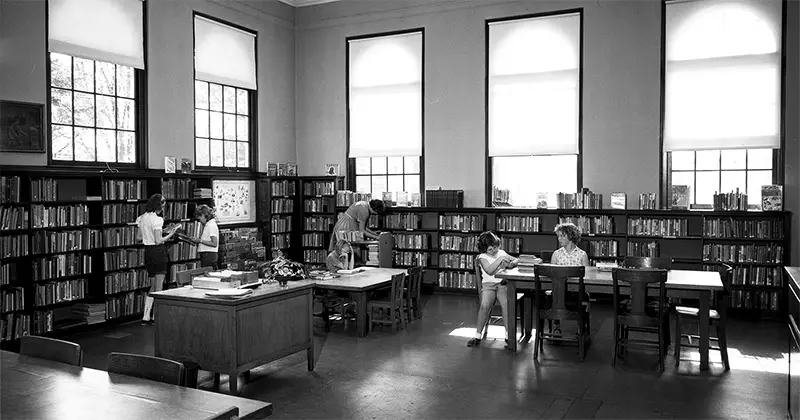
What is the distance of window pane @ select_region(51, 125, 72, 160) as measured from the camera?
8.40 m

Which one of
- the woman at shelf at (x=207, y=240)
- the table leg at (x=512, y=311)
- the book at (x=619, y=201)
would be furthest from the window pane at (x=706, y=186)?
the woman at shelf at (x=207, y=240)

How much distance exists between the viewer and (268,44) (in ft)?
40.4

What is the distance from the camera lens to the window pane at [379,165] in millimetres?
12344

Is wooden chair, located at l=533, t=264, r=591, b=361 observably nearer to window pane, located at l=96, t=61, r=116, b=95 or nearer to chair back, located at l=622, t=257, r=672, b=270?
chair back, located at l=622, t=257, r=672, b=270

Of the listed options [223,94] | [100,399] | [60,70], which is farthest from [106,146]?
[100,399]

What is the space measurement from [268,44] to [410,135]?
329 centimetres

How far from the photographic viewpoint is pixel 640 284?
6199 millimetres

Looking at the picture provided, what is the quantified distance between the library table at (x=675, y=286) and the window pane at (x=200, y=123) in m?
6.20

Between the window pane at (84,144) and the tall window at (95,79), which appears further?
the window pane at (84,144)

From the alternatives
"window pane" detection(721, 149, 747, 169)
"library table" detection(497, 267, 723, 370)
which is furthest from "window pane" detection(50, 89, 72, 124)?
"window pane" detection(721, 149, 747, 169)

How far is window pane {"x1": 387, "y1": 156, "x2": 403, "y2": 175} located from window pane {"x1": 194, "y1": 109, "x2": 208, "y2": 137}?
135 inches

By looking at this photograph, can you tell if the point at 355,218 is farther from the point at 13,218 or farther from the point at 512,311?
the point at 13,218

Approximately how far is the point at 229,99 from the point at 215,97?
1.18 feet

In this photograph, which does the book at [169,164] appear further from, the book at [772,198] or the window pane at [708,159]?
the book at [772,198]
